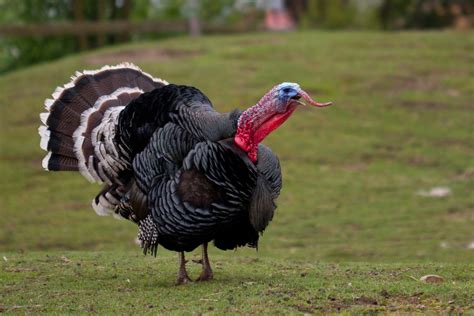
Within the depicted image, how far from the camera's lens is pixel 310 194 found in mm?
16250

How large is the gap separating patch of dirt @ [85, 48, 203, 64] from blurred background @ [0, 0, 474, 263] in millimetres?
80

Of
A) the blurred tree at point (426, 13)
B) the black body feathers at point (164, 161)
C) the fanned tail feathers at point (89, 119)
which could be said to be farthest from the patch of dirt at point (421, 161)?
the blurred tree at point (426, 13)

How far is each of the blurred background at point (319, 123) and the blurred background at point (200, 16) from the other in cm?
7

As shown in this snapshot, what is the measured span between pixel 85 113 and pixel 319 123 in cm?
1092

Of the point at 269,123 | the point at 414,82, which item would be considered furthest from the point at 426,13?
the point at 269,123

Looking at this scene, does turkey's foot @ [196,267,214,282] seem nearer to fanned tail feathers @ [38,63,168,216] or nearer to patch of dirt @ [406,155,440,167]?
fanned tail feathers @ [38,63,168,216]

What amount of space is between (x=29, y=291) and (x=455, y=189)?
934 cm

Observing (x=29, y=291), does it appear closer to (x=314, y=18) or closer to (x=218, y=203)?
(x=218, y=203)

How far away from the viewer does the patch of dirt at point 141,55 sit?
81.0ft

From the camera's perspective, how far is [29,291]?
8.25 meters

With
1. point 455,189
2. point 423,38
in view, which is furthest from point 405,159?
point 423,38

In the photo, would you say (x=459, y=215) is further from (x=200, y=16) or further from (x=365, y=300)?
(x=200, y=16)

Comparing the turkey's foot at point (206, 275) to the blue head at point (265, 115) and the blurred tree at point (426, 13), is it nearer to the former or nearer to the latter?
the blue head at point (265, 115)

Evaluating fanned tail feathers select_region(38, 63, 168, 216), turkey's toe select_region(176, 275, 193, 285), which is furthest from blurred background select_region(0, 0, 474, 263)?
turkey's toe select_region(176, 275, 193, 285)
